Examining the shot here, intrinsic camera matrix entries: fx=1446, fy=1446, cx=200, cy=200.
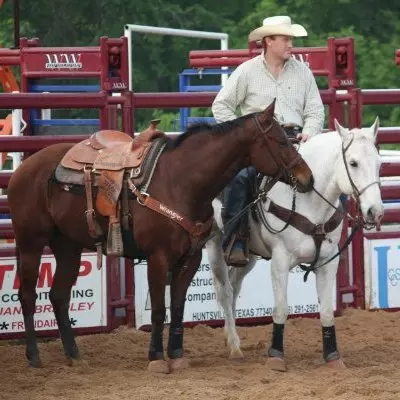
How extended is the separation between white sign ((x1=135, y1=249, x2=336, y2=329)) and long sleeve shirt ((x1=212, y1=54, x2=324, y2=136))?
1.65m

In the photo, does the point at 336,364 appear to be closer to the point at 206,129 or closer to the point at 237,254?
the point at 237,254

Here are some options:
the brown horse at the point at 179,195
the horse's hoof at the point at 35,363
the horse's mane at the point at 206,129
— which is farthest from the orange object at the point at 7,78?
the horse's mane at the point at 206,129

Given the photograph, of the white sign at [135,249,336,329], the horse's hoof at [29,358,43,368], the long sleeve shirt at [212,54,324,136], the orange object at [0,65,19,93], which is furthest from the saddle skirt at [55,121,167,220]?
the orange object at [0,65,19,93]

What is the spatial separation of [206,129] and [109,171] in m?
0.64

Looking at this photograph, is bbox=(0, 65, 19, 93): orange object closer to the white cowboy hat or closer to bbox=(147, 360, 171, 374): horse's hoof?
the white cowboy hat

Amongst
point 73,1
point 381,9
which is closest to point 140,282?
point 73,1

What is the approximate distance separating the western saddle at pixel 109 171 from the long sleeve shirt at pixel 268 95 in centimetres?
52

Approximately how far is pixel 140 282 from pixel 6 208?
109cm

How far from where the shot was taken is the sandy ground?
7.93 m

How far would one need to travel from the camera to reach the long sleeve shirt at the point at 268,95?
29.6 ft

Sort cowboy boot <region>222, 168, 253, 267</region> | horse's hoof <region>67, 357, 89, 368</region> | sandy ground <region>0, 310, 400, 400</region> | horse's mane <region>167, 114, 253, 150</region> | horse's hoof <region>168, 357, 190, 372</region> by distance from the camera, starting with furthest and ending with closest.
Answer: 1. horse's hoof <region>67, 357, 89, 368</region>
2. cowboy boot <region>222, 168, 253, 267</region>
3. horse's hoof <region>168, 357, 190, 372</region>
4. horse's mane <region>167, 114, 253, 150</region>
5. sandy ground <region>0, 310, 400, 400</region>

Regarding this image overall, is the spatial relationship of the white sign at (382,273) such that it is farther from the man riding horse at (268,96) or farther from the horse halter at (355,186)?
the horse halter at (355,186)

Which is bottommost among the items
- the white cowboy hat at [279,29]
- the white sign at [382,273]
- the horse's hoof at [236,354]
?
the horse's hoof at [236,354]

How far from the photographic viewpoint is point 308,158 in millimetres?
8766
